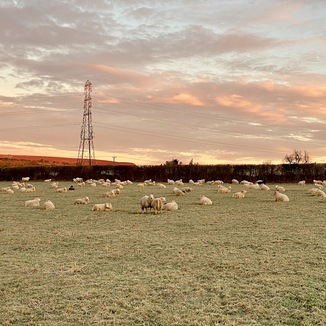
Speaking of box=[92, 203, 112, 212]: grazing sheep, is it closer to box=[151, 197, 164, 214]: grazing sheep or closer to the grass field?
box=[151, 197, 164, 214]: grazing sheep

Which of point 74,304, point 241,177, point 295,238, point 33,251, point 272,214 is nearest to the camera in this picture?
point 74,304

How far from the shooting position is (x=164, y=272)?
199 inches

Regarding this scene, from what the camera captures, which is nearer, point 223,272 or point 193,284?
point 193,284

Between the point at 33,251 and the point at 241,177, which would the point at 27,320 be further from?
the point at 241,177

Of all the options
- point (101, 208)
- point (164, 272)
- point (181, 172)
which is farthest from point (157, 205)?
point (181, 172)

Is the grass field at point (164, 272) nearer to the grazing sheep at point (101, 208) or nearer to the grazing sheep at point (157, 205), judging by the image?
the grazing sheep at point (157, 205)

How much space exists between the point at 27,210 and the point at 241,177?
21.8 meters

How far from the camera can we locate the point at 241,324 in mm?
3531

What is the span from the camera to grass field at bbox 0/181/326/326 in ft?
12.4

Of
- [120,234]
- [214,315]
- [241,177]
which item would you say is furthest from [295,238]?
[241,177]

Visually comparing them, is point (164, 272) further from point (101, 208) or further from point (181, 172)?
point (181, 172)

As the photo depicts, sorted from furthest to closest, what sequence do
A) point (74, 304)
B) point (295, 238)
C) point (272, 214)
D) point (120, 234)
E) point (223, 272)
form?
point (272, 214), point (120, 234), point (295, 238), point (223, 272), point (74, 304)

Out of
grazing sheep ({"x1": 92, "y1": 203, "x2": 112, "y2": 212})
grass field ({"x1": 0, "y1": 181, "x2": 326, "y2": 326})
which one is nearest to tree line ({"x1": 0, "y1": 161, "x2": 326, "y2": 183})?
grazing sheep ({"x1": 92, "y1": 203, "x2": 112, "y2": 212})

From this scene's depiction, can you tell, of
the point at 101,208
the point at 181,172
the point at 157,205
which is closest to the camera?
the point at 157,205
